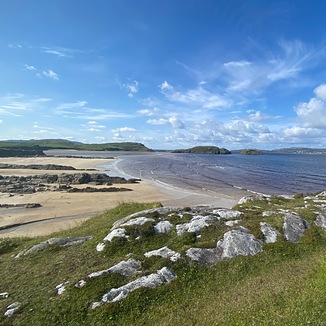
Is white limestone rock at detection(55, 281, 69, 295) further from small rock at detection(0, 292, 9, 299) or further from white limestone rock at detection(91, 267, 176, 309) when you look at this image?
small rock at detection(0, 292, 9, 299)

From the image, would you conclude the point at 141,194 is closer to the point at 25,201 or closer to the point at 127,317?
the point at 25,201

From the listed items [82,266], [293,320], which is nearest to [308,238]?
[293,320]

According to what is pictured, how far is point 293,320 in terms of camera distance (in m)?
8.65

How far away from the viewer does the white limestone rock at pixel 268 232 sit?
14590mm

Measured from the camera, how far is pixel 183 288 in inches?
440

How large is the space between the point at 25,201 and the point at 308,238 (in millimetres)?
43479

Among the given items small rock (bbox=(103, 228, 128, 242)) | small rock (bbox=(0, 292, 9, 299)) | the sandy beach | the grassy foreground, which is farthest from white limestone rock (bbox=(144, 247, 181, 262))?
the sandy beach

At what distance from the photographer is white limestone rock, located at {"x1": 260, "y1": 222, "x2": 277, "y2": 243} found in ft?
Answer: 47.9

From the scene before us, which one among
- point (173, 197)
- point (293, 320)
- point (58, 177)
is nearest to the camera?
point (293, 320)

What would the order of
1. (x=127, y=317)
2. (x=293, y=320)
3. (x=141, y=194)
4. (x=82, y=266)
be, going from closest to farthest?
(x=293, y=320) < (x=127, y=317) < (x=82, y=266) < (x=141, y=194)

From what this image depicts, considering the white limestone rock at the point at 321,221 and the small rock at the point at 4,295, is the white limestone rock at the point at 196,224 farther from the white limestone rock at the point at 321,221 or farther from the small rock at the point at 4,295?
the small rock at the point at 4,295

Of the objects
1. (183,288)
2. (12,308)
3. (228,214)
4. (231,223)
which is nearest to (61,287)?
(12,308)

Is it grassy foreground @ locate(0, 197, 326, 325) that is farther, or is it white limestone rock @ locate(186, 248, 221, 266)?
white limestone rock @ locate(186, 248, 221, 266)

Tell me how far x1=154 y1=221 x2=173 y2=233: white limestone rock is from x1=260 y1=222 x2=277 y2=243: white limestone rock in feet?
18.3
